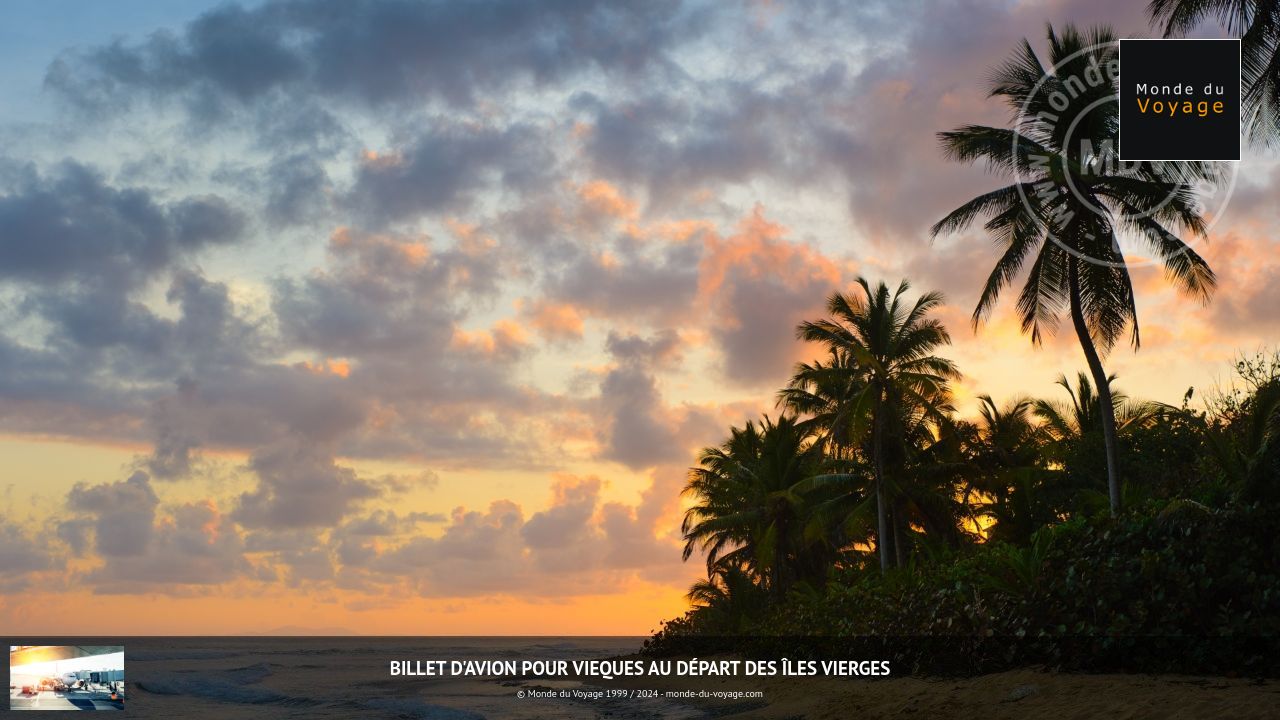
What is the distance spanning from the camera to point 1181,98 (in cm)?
1955

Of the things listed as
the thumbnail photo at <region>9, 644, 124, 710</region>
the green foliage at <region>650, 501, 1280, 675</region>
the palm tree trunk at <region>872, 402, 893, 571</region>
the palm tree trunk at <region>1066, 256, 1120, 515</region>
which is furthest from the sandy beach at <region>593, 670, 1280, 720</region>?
the palm tree trunk at <region>872, 402, 893, 571</region>

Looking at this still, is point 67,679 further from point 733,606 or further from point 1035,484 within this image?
point 1035,484

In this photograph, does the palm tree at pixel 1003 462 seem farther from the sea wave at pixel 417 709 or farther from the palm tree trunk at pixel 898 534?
the sea wave at pixel 417 709

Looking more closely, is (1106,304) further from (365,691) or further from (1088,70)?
(365,691)

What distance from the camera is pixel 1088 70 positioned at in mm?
23391

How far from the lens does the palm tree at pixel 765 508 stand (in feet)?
123

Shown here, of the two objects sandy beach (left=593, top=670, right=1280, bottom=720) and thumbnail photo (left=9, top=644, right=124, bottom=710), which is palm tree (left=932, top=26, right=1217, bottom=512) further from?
thumbnail photo (left=9, top=644, right=124, bottom=710)

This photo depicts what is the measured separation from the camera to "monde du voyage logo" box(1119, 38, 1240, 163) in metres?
18.4

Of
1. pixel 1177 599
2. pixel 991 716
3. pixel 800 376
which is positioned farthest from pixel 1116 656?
pixel 800 376

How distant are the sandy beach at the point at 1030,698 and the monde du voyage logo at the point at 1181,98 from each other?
11.8m

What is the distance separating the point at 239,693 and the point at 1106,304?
29.3 meters

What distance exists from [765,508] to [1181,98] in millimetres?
22194

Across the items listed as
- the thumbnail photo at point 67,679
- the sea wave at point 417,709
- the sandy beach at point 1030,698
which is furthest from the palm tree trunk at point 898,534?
the thumbnail photo at point 67,679

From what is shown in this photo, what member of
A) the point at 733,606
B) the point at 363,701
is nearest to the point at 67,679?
the point at 363,701
